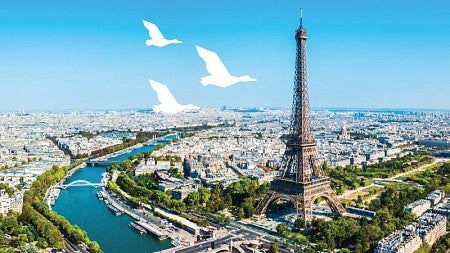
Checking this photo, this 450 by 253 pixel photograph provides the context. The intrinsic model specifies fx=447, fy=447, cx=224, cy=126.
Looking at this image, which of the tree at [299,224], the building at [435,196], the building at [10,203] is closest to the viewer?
the tree at [299,224]

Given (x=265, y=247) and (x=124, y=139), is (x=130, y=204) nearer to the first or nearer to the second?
(x=265, y=247)

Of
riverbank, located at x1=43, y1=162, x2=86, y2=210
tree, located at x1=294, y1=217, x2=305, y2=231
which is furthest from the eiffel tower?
riverbank, located at x1=43, y1=162, x2=86, y2=210

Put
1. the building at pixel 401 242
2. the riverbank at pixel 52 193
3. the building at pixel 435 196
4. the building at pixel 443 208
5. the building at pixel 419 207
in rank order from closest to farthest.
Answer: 1. the building at pixel 401 242
2. the building at pixel 443 208
3. the building at pixel 419 207
4. the building at pixel 435 196
5. the riverbank at pixel 52 193

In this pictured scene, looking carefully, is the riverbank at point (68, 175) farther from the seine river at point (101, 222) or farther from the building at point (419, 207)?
the building at point (419, 207)

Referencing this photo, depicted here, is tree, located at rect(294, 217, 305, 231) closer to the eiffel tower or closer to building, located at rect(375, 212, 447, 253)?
the eiffel tower

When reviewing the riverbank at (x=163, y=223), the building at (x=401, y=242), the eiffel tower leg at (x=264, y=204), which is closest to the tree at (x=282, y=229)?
the eiffel tower leg at (x=264, y=204)

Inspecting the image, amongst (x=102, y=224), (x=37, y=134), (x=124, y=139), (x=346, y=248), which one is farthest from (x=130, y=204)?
(x=37, y=134)

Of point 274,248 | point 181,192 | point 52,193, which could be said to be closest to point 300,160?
point 274,248
